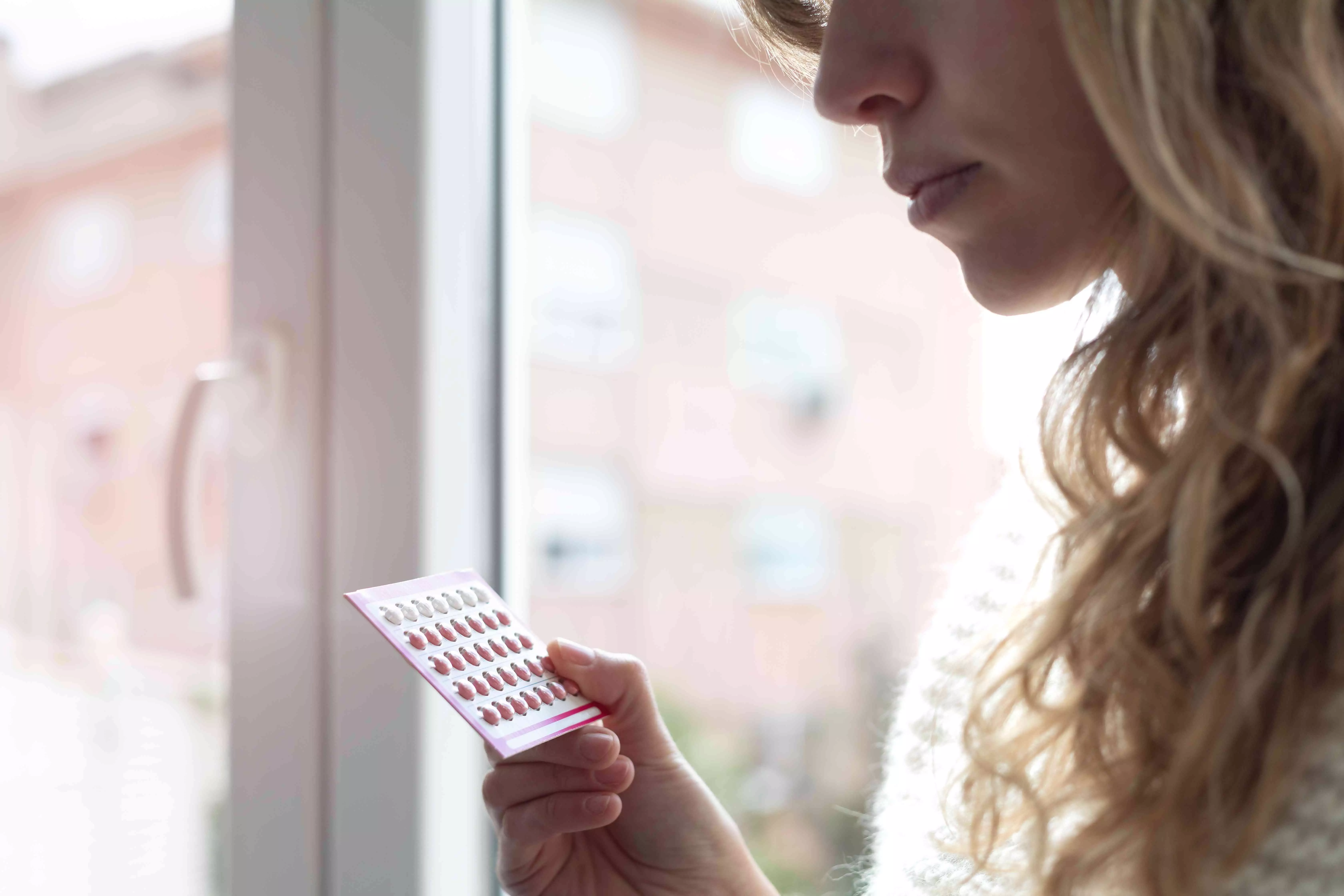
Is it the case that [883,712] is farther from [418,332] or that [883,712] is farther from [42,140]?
[42,140]

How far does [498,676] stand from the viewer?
1.46ft

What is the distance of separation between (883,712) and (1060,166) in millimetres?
517

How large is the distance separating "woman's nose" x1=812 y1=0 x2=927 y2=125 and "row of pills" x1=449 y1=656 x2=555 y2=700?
0.29 m

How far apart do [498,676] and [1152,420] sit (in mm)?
287

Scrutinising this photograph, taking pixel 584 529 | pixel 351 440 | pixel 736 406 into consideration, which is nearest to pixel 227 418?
pixel 351 440

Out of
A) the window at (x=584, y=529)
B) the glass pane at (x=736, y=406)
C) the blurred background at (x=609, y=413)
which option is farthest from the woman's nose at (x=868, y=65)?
the window at (x=584, y=529)

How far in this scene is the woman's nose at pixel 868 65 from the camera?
1.51 ft

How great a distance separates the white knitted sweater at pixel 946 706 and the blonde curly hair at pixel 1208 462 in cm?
7

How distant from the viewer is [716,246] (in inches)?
287

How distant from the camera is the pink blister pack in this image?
1.35 feet

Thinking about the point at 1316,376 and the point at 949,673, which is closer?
the point at 1316,376

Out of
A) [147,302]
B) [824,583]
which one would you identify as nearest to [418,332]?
[147,302]

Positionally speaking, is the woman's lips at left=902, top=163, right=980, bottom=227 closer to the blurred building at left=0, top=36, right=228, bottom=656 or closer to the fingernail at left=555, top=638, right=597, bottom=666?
the fingernail at left=555, top=638, right=597, bottom=666

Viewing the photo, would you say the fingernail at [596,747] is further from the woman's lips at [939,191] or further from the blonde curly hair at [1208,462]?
the woman's lips at [939,191]
